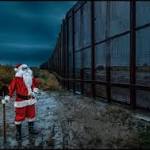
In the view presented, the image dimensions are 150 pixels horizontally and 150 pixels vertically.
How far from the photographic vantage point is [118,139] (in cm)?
747

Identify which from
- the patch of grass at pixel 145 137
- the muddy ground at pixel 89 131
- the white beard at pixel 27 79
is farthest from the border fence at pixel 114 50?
the white beard at pixel 27 79

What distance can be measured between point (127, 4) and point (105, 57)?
2.92 metres

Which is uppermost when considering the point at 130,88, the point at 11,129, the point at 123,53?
the point at 123,53

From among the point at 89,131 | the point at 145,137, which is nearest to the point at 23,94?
the point at 89,131

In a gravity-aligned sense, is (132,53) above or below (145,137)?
above

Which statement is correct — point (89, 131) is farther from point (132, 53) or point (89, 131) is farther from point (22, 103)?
point (132, 53)

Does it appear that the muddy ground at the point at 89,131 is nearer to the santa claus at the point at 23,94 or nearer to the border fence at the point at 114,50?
the santa claus at the point at 23,94

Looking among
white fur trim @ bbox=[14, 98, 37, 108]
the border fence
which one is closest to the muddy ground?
white fur trim @ bbox=[14, 98, 37, 108]

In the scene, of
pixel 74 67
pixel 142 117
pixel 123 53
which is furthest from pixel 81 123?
pixel 74 67

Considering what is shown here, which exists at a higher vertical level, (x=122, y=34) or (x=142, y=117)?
(x=122, y=34)

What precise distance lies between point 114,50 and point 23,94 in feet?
14.8

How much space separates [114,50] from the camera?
13.2 metres

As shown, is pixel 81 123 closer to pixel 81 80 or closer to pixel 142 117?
pixel 142 117

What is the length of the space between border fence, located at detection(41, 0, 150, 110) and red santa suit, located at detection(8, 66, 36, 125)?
260cm
